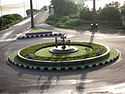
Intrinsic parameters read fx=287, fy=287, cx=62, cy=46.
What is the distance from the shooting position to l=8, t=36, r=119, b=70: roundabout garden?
59.8 feet

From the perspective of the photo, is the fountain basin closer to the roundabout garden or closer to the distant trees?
the roundabout garden

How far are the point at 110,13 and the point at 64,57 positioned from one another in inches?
743

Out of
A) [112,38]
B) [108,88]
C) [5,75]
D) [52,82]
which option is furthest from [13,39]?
[108,88]

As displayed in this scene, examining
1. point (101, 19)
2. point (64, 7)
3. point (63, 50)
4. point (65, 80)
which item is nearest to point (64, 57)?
point (63, 50)

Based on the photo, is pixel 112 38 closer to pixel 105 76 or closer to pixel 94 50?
pixel 94 50

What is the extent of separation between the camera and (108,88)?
14320 millimetres

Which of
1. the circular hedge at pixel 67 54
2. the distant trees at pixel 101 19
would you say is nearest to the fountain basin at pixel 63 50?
the circular hedge at pixel 67 54

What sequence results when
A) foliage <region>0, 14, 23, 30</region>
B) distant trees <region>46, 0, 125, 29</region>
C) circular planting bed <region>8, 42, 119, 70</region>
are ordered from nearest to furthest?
circular planting bed <region>8, 42, 119, 70</region>
distant trees <region>46, 0, 125, 29</region>
foliage <region>0, 14, 23, 30</region>

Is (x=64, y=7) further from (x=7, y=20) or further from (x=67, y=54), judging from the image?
(x=67, y=54)

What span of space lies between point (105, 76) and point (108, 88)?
6.28ft

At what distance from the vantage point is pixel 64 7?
4612 centimetres

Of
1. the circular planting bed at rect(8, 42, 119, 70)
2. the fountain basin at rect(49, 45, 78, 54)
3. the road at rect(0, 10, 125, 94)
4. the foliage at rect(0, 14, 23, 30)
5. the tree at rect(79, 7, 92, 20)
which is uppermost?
the tree at rect(79, 7, 92, 20)

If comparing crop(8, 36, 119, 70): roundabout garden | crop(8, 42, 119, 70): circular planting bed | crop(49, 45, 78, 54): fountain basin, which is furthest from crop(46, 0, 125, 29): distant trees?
crop(8, 42, 119, 70): circular planting bed

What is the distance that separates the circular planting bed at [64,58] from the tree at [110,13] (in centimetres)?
1494
